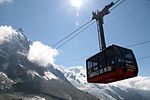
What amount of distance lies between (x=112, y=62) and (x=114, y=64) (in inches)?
25.0

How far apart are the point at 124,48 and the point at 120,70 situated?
4.18 metres


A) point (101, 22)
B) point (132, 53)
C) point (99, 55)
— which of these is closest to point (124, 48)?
point (132, 53)

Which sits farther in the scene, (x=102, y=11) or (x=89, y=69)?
(x=89, y=69)

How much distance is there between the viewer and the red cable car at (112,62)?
37.6 metres

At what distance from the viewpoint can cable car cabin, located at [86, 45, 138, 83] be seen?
3803 centimetres

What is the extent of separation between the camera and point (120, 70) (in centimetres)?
3781

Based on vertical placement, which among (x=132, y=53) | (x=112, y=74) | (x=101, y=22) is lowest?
(x=112, y=74)

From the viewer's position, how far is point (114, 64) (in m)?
38.9

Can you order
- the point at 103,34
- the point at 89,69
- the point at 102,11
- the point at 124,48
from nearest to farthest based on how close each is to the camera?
1. the point at 102,11
2. the point at 103,34
3. the point at 124,48
4. the point at 89,69

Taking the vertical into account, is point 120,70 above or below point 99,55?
below

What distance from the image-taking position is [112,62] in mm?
39438

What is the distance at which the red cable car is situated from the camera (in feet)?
123

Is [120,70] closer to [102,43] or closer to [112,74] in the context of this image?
[112,74]

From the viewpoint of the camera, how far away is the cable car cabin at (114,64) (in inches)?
1497
